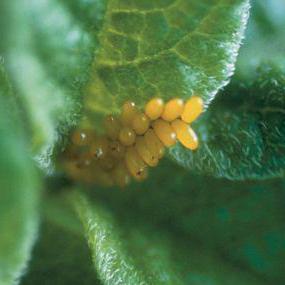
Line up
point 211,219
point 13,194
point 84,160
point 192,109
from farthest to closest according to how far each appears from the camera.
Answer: point 211,219, point 84,160, point 192,109, point 13,194

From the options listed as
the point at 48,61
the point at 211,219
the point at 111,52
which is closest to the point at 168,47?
the point at 111,52

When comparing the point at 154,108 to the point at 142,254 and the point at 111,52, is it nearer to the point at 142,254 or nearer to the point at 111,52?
the point at 111,52

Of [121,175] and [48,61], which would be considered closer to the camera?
[48,61]

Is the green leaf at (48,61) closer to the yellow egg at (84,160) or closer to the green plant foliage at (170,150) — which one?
the green plant foliage at (170,150)

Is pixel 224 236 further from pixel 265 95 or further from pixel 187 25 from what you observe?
pixel 187 25

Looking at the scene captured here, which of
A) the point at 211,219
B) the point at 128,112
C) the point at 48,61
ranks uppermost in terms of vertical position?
the point at 48,61

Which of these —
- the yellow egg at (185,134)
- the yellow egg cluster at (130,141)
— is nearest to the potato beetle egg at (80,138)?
Result: the yellow egg cluster at (130,141)

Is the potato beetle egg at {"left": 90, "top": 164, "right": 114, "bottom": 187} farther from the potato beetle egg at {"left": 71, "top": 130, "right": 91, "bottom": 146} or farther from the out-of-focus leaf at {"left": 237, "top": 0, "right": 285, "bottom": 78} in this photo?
the out-of-focus leaf at {"left": 237, "top": 0, "right": 285, "bottom": 78}
